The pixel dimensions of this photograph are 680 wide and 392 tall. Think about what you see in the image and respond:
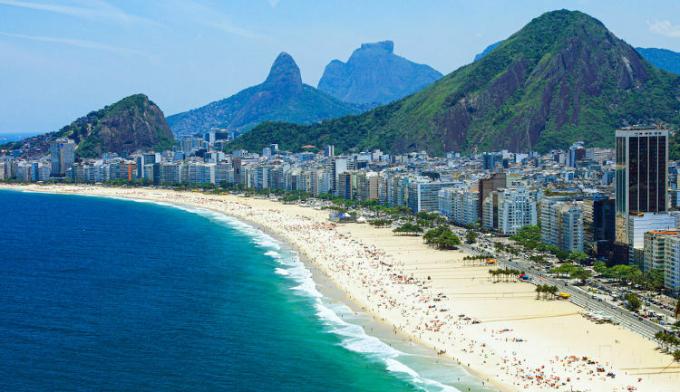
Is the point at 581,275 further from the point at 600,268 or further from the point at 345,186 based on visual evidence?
the point at 345,186

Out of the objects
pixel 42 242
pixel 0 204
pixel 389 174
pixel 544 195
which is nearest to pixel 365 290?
pixel 544 195

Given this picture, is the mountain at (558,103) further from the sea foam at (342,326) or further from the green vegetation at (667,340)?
the green vegetation at (667,340)

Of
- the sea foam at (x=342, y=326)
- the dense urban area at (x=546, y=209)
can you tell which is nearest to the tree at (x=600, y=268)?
the dense urban area at (x=546, y=209)

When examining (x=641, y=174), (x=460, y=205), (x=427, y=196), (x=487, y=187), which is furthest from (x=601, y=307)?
(x=427, y=196)

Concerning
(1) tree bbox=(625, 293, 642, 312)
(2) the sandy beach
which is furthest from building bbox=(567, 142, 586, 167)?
(1) tree bbox=(625, 293, 642, 312)

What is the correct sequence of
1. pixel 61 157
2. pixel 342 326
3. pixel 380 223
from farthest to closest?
pixel 61 157, pixel 380 223, pixel 342 326
